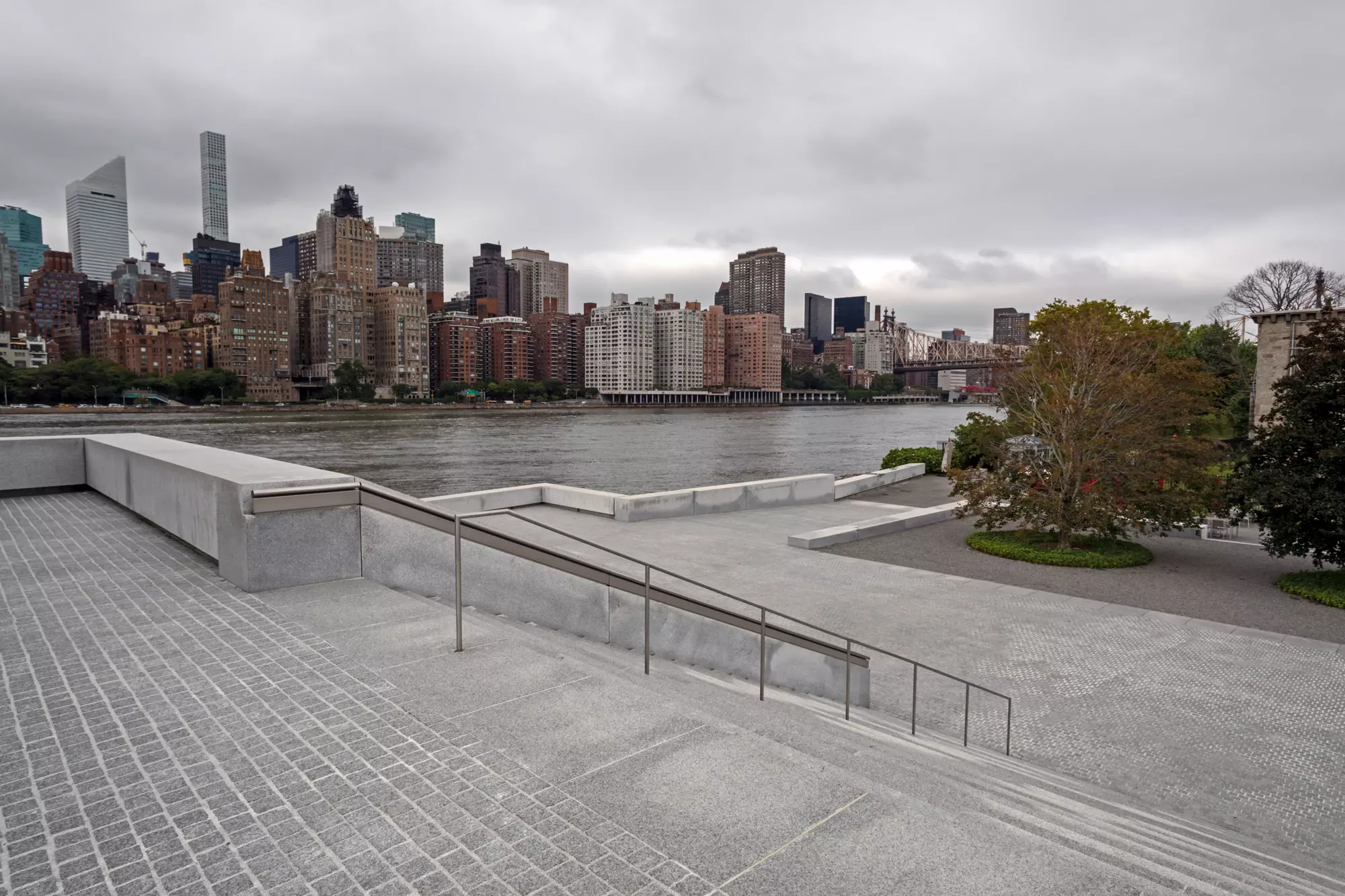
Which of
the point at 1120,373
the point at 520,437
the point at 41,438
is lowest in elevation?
the point at 520,437

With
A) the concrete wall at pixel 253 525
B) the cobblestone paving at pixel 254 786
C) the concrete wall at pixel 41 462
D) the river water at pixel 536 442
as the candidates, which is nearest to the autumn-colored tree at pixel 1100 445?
the concrete wall at pixel 253 525

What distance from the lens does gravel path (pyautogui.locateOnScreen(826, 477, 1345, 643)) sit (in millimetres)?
10094

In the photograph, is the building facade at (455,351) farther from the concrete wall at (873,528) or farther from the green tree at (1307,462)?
the green tree at (1307,462)

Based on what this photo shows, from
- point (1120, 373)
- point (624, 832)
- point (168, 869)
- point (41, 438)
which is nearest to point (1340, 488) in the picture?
point (1120, 373)

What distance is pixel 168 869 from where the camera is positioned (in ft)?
8.94

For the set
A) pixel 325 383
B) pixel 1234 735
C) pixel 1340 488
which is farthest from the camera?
pixel 325 383

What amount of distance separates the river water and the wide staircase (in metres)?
28.8

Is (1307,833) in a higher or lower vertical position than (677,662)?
lower

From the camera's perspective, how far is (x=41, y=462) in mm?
11242

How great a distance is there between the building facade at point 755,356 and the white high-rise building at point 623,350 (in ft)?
76.5

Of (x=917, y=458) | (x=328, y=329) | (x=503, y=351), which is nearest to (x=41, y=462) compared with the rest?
(x=917, y=458)

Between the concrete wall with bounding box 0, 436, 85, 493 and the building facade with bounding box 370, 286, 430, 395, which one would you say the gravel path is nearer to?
A: the concrete wall with bounding box 0, 436, 85, 493

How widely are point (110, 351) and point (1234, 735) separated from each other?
573 ft

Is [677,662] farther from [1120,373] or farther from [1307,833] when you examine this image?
[1120,373]
